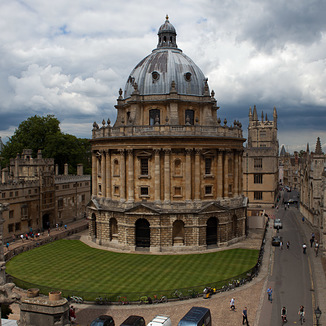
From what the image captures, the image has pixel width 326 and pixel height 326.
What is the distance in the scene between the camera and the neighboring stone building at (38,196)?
5378 cm

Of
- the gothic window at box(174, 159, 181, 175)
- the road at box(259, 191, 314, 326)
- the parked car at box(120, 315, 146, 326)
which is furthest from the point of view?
the gothic window at box(174, 159, 181, 175)

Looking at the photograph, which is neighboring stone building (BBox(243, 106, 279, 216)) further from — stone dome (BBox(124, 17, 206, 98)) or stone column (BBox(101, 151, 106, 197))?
stone column (BBox(101, 151, 106, 197))

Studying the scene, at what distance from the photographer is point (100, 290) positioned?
107ft

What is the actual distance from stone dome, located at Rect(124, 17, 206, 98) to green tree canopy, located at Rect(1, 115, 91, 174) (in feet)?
117

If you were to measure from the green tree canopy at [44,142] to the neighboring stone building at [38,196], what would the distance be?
515 inches

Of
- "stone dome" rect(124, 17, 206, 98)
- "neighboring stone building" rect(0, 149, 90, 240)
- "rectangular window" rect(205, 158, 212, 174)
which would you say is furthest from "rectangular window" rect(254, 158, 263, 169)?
"rectangular window" rect(205, 158, 212, 174)

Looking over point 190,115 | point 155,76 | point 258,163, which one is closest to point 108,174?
point 190,115

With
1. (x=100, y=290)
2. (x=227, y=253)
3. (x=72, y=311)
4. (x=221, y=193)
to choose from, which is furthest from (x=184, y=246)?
(x=72, y=311)

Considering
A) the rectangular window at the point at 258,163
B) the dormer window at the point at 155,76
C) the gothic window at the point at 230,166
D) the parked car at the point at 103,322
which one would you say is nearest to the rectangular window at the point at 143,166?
the gothic window at the point at 230,166

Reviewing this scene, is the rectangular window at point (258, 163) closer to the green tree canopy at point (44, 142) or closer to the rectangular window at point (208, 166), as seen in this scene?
the rectangular window at point (208, 166)

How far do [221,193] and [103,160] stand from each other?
665 inches

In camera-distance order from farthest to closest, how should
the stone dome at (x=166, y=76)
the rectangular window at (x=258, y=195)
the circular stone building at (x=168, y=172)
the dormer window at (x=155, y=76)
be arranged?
the rectangular window at (x=258, y=195)
the dormer window at (x=155, y=76)
the stone dome at (x=166, y=76)
the circular stone building at (x=168, y=172)

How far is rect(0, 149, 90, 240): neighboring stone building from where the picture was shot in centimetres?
5378

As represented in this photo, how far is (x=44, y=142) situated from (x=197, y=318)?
240 feet
